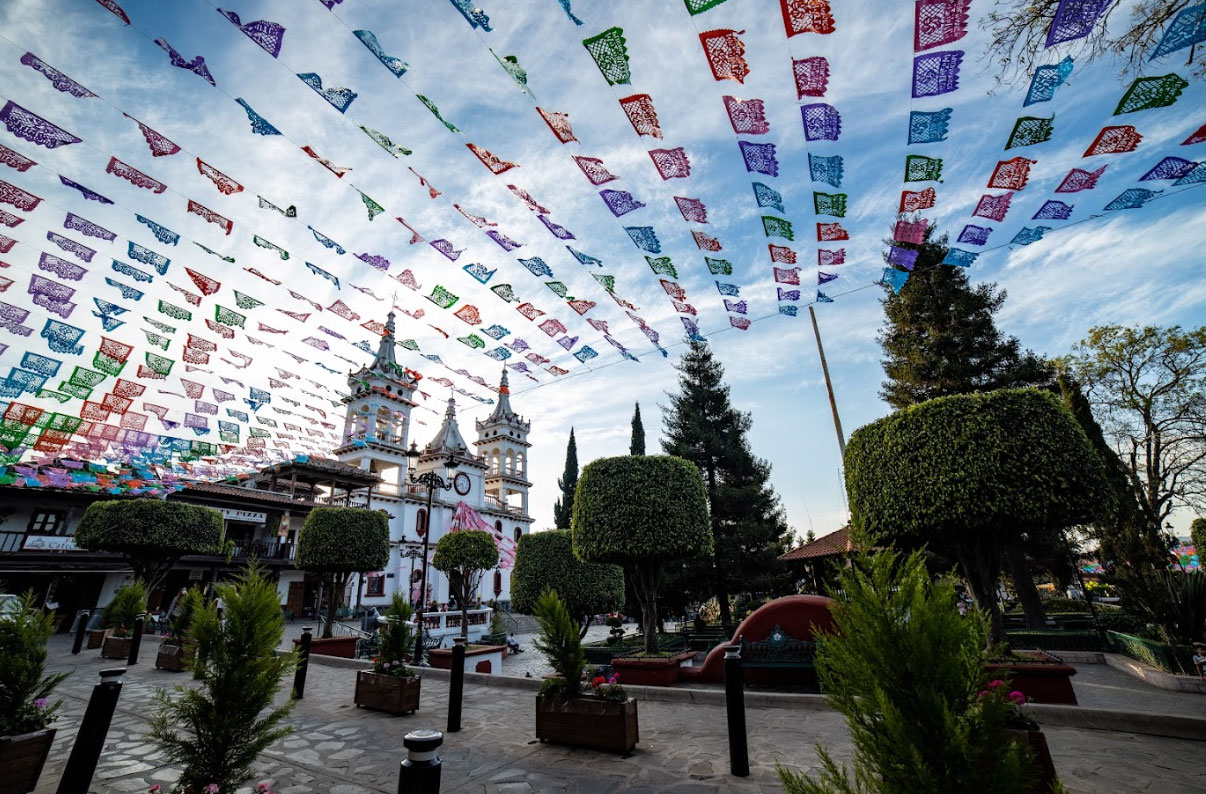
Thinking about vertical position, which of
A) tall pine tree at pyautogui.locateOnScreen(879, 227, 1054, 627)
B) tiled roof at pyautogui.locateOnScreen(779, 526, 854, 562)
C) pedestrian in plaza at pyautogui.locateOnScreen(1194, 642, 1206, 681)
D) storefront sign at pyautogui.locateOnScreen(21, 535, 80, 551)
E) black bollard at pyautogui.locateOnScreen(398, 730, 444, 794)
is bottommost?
pedestrian in plaza at pyautogui.locateOnScreen(1194, 642, 1206, 681)

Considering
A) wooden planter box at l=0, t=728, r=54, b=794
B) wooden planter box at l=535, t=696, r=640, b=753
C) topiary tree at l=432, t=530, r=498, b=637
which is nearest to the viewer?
wooden planter box at l=0, t=728, r=54, b=794

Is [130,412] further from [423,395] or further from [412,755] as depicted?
[412,755]

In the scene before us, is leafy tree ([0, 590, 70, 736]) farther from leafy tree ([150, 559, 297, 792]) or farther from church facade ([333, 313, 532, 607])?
church facade ([333, 313, 532, 607])

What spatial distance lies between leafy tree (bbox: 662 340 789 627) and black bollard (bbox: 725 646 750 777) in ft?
47.8

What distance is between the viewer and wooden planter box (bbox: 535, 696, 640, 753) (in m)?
5.05

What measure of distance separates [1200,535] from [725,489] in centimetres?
1411

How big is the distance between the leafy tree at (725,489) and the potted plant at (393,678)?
13.3m

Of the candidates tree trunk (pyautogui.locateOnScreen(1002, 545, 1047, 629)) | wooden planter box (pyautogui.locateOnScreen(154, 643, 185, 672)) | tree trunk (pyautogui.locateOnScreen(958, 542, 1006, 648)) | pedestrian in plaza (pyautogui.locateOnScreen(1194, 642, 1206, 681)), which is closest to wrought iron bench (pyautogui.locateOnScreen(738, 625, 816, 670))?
tree trunk (pyautogui.locateOnScreen(958, 542, 1006, 648))

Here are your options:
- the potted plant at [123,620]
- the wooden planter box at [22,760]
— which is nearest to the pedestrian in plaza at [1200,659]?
the wooden planter box at [22,760]

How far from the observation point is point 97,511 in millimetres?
15859

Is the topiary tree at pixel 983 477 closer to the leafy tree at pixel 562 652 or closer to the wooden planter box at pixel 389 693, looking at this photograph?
the leafy tree at pixel 562 652

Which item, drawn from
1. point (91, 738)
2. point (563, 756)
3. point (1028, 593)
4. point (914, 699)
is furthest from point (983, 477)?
point (1028, 593)

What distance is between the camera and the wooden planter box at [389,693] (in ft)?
22.6

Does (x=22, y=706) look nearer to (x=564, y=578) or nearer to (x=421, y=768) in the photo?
(x=421, y=768)
